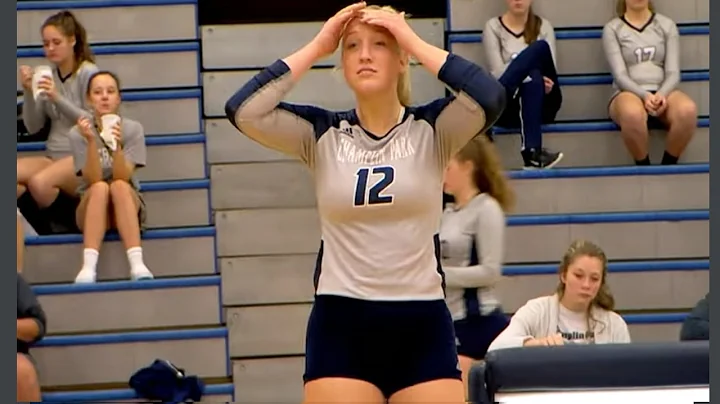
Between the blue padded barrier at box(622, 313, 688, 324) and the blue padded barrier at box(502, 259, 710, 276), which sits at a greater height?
the blue padded barrier at box(502, 259, 710, 276)

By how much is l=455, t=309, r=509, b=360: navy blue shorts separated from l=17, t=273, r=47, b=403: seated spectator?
1782mm

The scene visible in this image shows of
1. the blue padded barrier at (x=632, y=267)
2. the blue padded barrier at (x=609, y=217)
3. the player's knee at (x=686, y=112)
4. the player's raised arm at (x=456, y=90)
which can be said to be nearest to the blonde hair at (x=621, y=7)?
the player's knee at (x=686, y=112)

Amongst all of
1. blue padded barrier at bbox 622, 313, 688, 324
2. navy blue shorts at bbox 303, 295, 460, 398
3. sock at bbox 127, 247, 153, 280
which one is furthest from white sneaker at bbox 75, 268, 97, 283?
navy blue shorts at bbox 303, 295, 460, 398

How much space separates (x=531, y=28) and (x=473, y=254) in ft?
8.30

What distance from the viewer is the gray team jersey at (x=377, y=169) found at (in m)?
2.86

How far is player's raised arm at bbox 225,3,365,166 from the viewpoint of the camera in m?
2.96

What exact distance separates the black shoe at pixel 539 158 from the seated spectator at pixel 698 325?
1795 millimetres

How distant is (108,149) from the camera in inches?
241

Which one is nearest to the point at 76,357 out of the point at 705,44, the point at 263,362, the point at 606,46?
the point at 263,362

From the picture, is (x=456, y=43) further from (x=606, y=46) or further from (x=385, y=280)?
(x=385, y=280)

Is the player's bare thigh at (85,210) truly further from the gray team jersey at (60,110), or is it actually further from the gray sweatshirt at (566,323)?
the gray sweatshirt at (566,323)

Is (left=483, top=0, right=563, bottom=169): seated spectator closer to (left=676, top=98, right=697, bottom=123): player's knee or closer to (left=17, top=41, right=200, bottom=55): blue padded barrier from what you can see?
(left=676, top=98, right=697, bottom=123): player's knee

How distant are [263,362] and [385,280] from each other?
10.5 feet

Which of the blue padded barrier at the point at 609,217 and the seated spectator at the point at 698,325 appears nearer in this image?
the seated spectator at the point at 698,325
